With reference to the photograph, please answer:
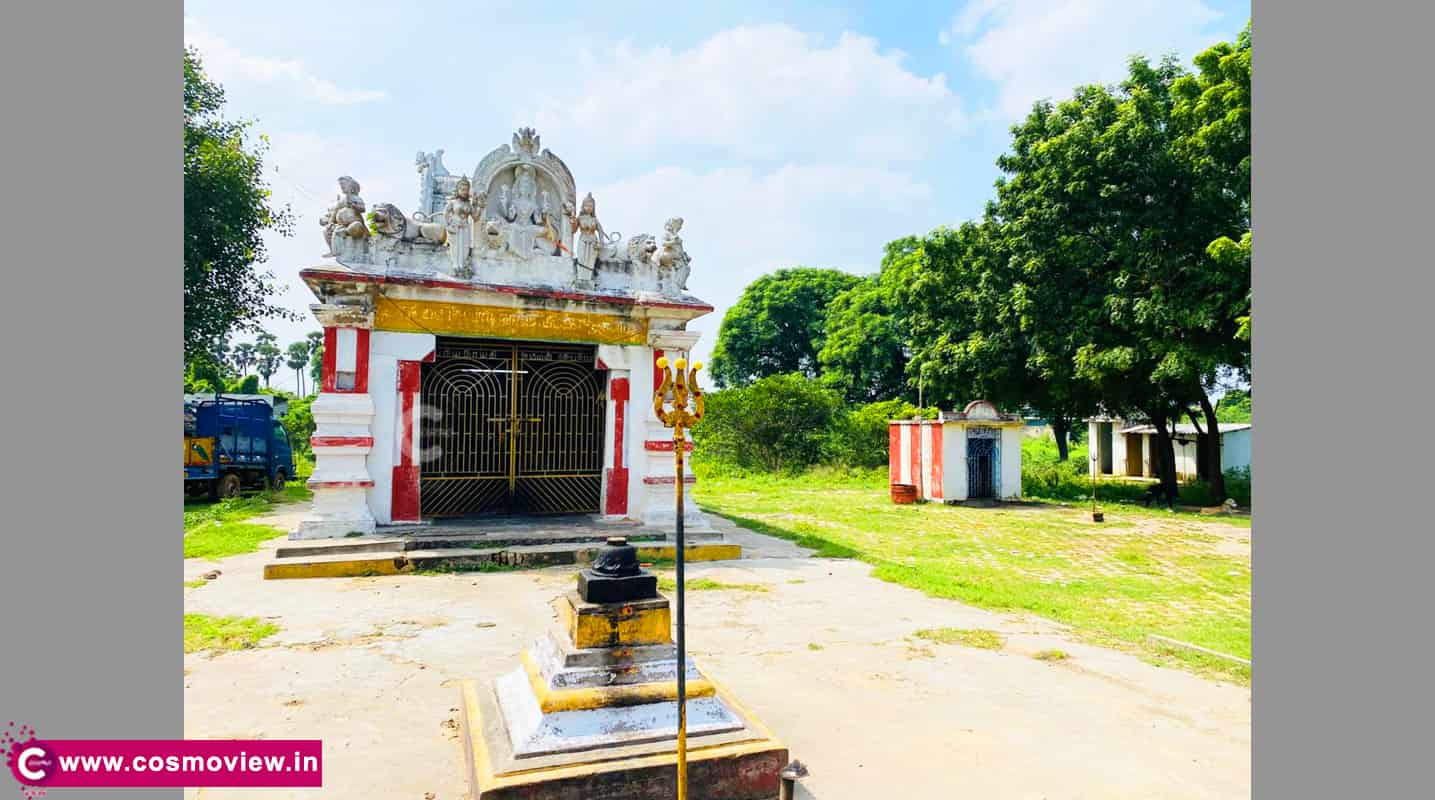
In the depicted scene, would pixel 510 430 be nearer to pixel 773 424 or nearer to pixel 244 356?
pixel 773 424

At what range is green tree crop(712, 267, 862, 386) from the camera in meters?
36.0

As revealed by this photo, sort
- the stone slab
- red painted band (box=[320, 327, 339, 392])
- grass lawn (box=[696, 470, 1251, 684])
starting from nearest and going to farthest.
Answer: the stone slab → grass lawn (box=[696, 470, 1251, 684]) → red painted band (box=[320, 327, 339, 392])

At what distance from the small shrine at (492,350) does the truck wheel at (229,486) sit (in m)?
9.13

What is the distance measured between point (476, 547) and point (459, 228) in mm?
3930

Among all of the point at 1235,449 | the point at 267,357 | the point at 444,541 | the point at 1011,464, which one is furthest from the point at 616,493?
the point at 267,357

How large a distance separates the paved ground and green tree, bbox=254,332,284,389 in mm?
61927

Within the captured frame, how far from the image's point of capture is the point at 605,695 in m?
3.35

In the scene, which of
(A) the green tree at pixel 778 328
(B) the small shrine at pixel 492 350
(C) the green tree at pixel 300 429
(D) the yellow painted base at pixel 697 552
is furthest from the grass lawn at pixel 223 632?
(A) the green tree at pixel 778 328

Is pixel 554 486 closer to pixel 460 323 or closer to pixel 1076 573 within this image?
pixel 460 323

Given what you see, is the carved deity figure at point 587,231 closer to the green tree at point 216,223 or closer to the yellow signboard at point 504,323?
the yellow signboard at point 504,323

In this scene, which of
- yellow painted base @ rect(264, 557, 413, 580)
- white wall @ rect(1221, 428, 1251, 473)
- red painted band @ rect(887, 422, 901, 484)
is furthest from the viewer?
white wall @ rect(1221, 428, 1251, 473)

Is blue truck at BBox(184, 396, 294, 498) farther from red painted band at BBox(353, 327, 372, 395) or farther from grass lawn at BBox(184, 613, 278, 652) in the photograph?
grass lawn at BBox(184, 613, 278, 652)

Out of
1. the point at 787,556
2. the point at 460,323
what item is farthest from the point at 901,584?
the point at 460,323

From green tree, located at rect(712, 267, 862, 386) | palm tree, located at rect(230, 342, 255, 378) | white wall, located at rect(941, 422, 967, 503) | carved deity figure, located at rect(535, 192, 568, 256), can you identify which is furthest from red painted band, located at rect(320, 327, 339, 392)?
palm tree, located at rect(230, 342, 255, 378)
